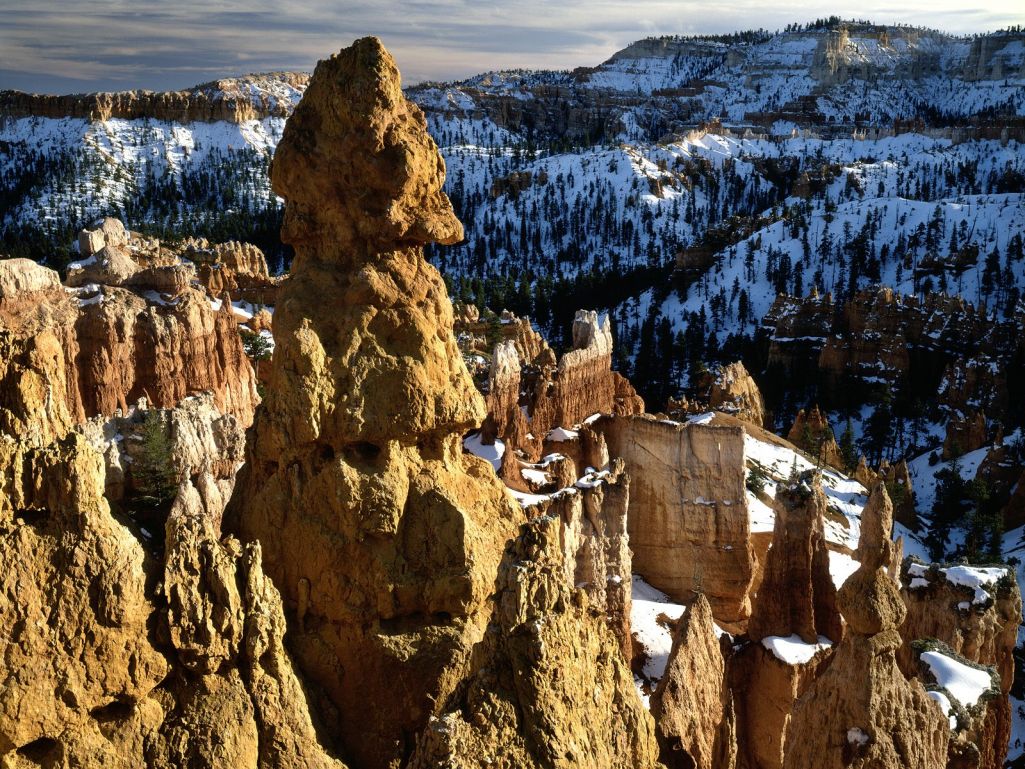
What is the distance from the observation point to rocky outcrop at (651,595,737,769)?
13539mm

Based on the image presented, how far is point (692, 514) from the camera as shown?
22.0m

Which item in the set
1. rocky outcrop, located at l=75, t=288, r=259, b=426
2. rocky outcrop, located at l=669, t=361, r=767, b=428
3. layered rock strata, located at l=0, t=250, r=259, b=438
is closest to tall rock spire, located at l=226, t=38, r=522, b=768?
layered rock strata, located at l=0, t=250, r=259, b=438

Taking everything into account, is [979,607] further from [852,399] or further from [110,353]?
[852,399]

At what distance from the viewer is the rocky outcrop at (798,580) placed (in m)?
16.6

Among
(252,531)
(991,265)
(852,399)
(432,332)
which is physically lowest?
(852,399)

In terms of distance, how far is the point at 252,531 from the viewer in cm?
927

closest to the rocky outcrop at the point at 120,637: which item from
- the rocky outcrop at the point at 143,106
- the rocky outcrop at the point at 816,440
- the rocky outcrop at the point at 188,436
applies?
the rocky outcrop at the point at 188,436

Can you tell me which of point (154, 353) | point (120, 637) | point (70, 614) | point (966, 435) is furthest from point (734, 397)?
point (70, 614)

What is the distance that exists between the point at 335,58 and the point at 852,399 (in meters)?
63.1

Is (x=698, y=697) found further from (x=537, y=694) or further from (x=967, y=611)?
(x=537, y=694)

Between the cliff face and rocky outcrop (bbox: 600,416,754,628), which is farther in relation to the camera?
the cliff face

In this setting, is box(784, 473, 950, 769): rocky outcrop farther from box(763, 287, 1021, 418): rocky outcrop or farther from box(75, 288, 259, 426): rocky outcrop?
box(763, 287, 1021, 418): rocky outcrop

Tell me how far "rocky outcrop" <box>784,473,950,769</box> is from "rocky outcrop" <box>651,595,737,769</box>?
2.88 metres

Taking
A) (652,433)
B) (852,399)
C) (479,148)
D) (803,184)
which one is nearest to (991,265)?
(852,399)
